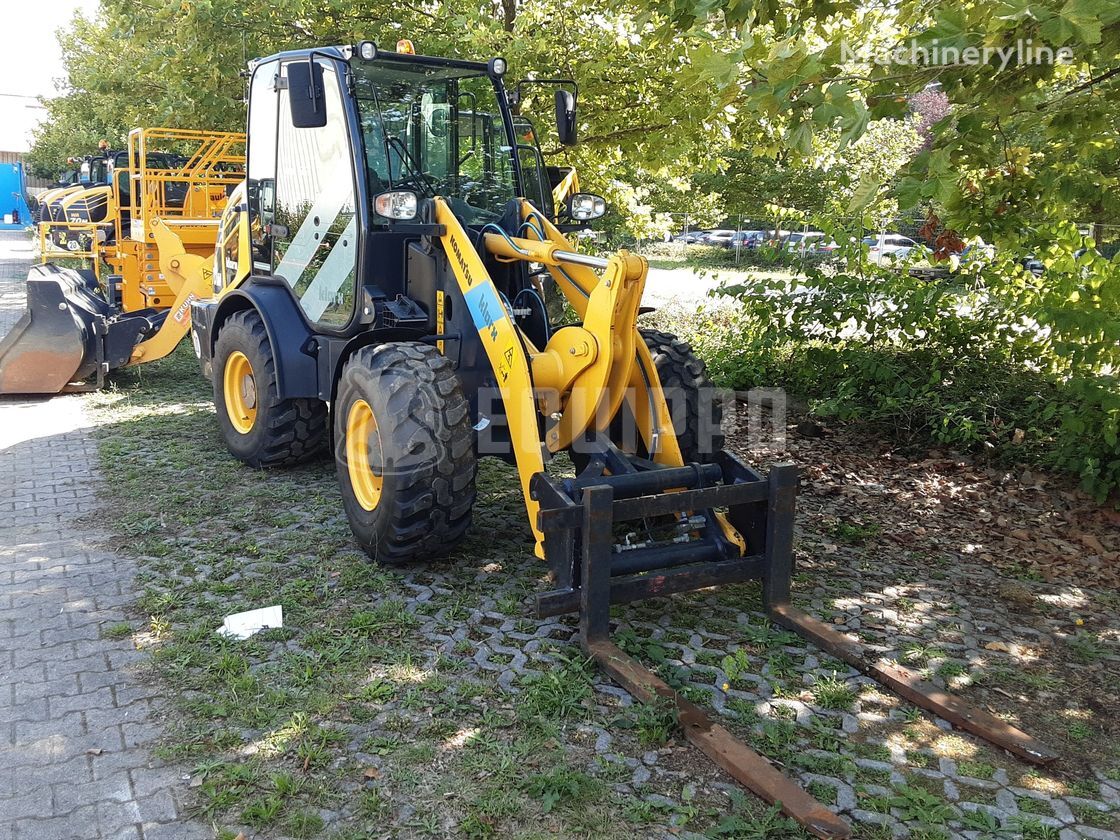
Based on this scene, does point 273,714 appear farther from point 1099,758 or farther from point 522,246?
point 1099,758

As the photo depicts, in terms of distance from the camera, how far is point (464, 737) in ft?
12.6

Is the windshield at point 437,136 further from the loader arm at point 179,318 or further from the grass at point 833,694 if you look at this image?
the loader arm at point 179,318

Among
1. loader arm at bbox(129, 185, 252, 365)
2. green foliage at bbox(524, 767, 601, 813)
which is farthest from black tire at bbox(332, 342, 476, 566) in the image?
loader arm at bbox(129, 185, 252, 365)

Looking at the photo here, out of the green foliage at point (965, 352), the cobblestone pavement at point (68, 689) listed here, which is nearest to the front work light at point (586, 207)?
the green foliage at point (965, 352)

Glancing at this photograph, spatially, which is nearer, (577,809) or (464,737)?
(577,809)

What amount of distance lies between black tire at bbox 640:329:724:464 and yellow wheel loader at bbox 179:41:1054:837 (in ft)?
0.04

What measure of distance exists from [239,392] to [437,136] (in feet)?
8.57

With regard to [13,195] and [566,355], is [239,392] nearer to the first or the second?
[566,355]

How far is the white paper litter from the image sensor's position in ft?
15.2

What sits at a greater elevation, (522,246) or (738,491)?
(522,246)

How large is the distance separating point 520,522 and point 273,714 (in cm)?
251

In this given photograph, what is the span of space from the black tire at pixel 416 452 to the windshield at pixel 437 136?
1.17 meters

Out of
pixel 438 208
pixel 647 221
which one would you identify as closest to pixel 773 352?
pixel 647 221

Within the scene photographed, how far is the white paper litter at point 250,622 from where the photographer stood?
4633mm
